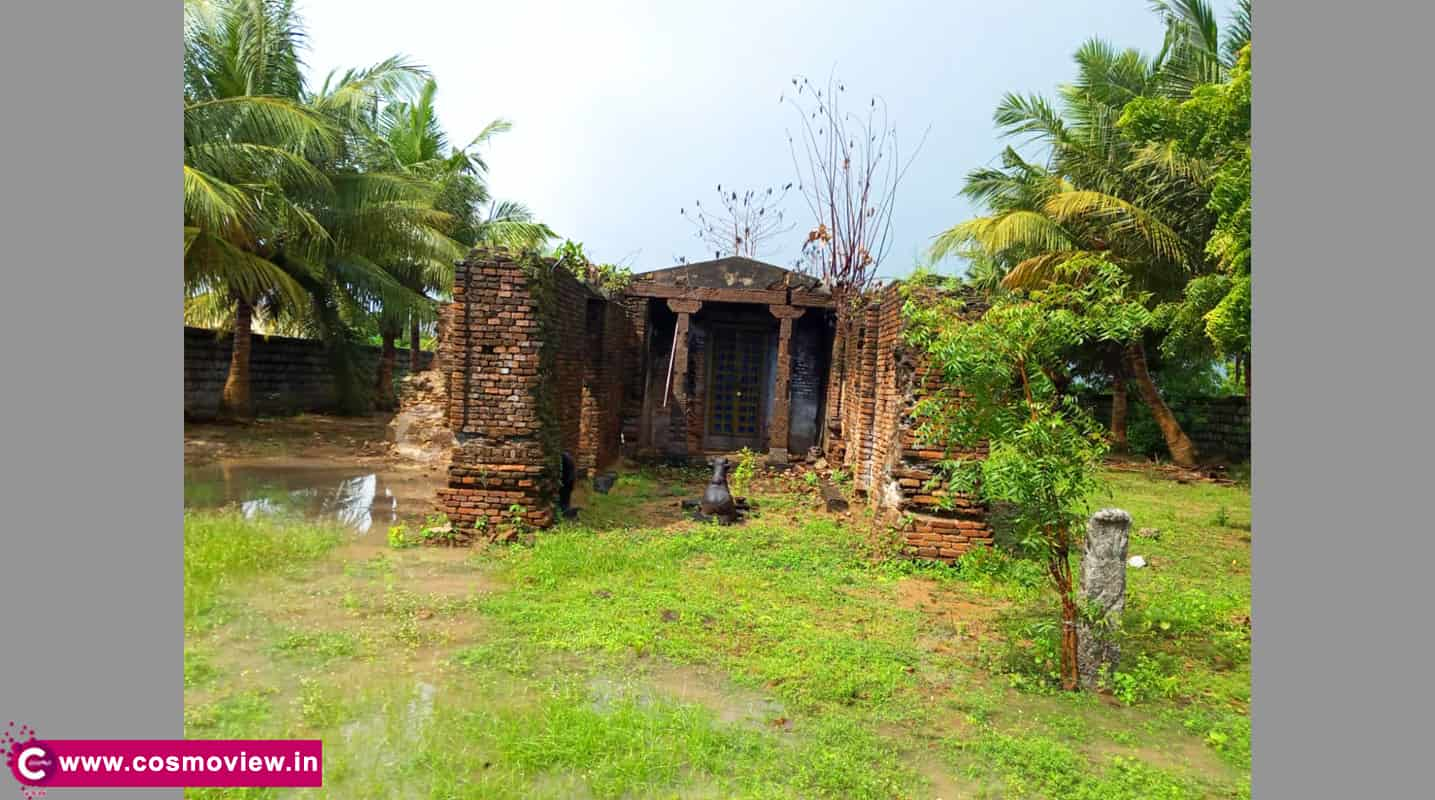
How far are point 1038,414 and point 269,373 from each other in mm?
18711

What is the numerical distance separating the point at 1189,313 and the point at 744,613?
8.98 m

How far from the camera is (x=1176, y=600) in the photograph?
20.7ft

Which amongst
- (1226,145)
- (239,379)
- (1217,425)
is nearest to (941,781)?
(1226,145)

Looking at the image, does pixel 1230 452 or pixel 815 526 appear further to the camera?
pixel 1230 452

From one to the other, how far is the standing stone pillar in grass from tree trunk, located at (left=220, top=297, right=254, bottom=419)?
54.2 ft

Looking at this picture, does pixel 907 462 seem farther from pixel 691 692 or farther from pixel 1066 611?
pixel 691 692

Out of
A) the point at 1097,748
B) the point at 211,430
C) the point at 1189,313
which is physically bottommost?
the point at 1097,748

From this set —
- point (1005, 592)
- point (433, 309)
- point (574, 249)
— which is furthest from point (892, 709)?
point (433, 309)

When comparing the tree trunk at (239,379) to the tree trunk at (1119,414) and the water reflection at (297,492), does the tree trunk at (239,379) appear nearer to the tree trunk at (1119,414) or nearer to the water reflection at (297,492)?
the water reflection at (297,492)

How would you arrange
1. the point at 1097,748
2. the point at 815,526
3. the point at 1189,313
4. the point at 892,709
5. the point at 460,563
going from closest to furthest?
the point at 1097,748
the point at 892,709
the point at 460,563
the point at 815,526
the point at 1189,313

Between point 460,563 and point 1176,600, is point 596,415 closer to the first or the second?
point 460,563

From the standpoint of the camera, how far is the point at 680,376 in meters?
13.8

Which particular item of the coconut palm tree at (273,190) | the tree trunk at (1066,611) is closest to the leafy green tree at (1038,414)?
the tree trunk at (1066,611)

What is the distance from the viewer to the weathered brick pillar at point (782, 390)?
13.5m
